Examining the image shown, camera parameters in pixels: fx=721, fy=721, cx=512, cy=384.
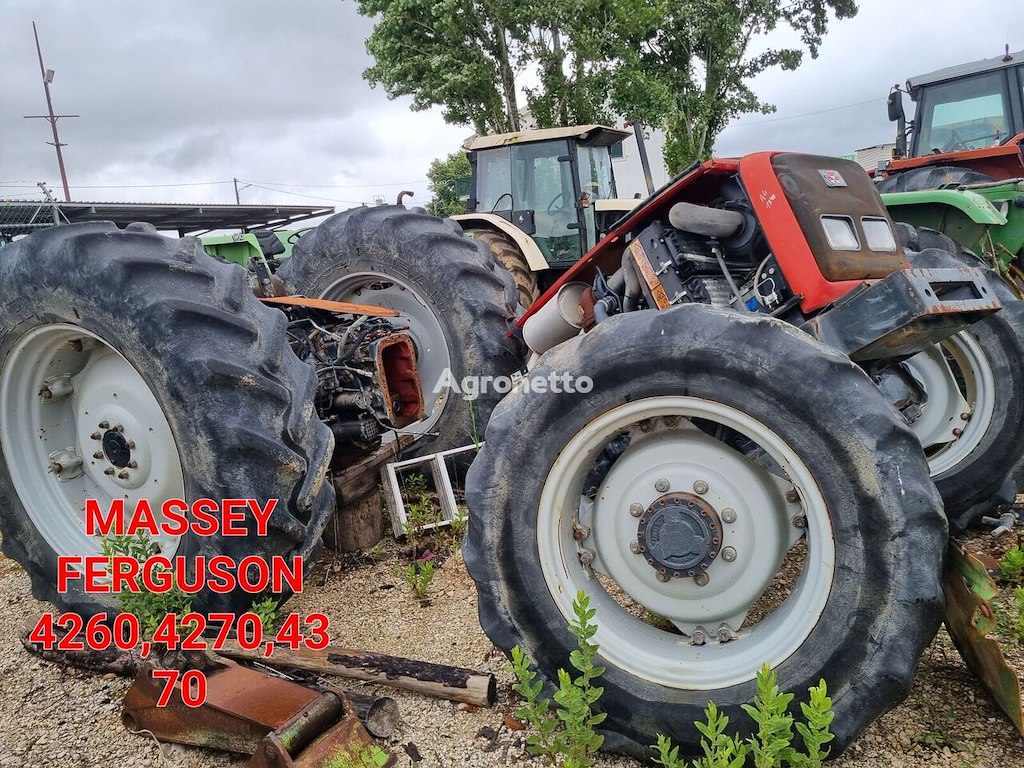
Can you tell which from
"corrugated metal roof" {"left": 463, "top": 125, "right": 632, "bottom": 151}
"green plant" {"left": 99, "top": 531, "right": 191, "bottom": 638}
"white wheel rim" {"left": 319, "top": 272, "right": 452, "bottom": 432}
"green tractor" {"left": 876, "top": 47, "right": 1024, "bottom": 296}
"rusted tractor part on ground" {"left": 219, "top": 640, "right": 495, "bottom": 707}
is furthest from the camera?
"corrugated metal roof" {"left": 463, "top": 125, "right": 632, "bottom": 151}

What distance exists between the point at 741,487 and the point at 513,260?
163 inches

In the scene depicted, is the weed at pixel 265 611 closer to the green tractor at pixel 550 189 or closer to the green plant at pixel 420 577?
the green plant at pixel 420 577

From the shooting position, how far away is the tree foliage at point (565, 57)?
13.7 metres

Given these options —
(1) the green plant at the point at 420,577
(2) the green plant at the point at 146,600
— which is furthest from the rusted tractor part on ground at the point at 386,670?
(1) the green plant at the point at 420,577

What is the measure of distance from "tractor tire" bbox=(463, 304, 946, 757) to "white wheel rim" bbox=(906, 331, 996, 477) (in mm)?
1577

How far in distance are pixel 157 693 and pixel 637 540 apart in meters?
1.46

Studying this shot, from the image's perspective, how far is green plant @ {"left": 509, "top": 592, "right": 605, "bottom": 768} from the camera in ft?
5.82

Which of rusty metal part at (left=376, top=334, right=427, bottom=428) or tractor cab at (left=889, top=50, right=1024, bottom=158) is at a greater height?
tractor cab at (left=889, top=50, right=1024, bottom=158)

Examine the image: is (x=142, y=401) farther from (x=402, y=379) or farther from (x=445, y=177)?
(x=445, y=177)

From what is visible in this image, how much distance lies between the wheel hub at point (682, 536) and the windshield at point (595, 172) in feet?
16.0

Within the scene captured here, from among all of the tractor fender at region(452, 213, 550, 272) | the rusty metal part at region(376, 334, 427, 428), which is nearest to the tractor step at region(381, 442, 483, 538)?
the rusty metal part at region(376, 334, 427, 428)

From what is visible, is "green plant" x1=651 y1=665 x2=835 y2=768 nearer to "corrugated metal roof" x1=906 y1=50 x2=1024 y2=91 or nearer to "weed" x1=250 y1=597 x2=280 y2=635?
"weed" x1=250 y1=597 x2=280 y2=635

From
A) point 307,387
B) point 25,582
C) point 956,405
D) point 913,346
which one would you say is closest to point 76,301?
point 307,387

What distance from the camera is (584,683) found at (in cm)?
180
